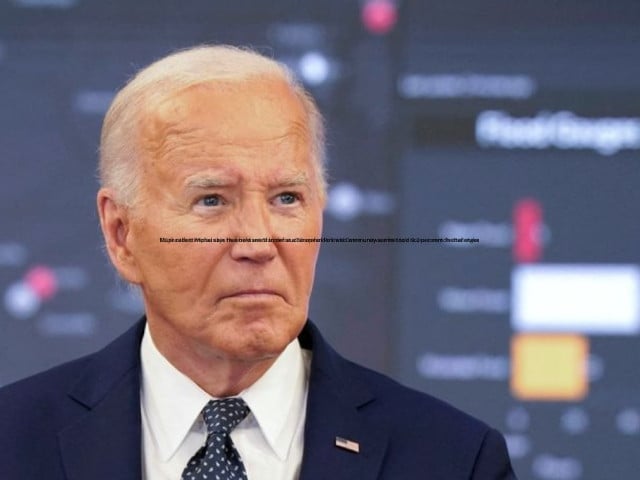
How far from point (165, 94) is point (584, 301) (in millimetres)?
1806

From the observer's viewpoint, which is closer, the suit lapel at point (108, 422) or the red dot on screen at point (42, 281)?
the suit lapel at point (108, 422)

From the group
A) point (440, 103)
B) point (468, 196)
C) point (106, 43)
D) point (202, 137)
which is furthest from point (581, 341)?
point (202, 137)

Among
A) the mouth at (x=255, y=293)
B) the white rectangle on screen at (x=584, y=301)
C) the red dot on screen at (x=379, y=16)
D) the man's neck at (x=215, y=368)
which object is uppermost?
the red dot on screen at (x=379, y=16)

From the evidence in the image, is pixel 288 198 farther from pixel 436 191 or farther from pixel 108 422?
pixel 436 191

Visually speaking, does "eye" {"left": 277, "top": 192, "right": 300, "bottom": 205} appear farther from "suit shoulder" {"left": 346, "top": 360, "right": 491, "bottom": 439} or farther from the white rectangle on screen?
the white rectangle on screen

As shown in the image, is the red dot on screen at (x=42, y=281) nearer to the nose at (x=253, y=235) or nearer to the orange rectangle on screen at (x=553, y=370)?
the orange rectangle on screen at (x=553, y=370)

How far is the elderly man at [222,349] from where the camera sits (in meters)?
2.32

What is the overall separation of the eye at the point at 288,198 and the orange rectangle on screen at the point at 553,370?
1644 mm

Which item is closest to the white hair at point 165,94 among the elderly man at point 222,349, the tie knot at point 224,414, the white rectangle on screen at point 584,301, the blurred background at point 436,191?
the elderly man at point 222,349

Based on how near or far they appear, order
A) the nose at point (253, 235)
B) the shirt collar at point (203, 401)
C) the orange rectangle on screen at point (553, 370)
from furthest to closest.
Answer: the orange rectangle on screen at point (553, 370) → the shirt collar at point (203, 401) → the nose at point (253, 235)

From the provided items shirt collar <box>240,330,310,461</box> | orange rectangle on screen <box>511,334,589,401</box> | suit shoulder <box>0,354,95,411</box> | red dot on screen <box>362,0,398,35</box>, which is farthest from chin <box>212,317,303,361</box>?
red dot on screen <box>362,0,398,35</box>

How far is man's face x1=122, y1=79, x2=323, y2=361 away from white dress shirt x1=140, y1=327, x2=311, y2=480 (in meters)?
0.08

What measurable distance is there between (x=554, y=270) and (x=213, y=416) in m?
1.72

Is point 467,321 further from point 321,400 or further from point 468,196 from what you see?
point 321,400
